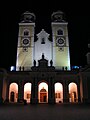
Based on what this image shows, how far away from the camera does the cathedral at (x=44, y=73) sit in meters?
37.8

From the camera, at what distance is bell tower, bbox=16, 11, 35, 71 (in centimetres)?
4631

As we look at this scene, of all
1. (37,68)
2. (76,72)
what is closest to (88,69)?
(76,72)

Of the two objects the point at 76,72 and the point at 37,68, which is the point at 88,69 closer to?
the point at 76,72

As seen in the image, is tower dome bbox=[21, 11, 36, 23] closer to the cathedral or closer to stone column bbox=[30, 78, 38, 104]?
the cathedral

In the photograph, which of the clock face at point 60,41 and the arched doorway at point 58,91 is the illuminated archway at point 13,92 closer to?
the arched doorway at point 58,91

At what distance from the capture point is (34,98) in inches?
1478

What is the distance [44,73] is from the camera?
3909 centimetres

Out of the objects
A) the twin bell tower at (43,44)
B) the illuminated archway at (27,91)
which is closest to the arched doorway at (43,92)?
the illuminated archway at (27,91)

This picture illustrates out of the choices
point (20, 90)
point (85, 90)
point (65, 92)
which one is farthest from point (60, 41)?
point (20, 90)

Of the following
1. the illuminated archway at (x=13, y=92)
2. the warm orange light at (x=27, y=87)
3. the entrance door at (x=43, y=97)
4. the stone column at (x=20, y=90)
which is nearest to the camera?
the stone column at (x=20, y=90)

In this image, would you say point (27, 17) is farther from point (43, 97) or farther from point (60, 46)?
point (43, 97)

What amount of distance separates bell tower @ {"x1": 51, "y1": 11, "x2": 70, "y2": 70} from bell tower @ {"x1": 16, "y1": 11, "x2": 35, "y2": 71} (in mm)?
5973

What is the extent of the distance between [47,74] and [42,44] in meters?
12.2

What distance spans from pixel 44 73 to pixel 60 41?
43.4ft
